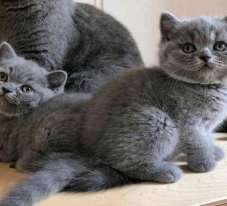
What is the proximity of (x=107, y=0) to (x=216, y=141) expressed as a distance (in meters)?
0.96

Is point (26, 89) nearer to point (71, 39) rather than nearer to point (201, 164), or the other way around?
point (71, 39)

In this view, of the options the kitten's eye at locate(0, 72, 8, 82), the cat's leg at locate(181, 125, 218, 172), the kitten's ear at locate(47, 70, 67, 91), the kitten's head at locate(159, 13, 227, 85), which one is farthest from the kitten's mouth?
the kitten's eye at locate(0, 72, 8, 82)

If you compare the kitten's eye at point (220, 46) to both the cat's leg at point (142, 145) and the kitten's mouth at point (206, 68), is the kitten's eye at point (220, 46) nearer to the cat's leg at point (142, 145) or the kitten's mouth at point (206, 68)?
the kitten's mouth at point (206, 68)

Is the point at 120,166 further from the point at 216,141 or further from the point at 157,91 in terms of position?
the point at 216,141

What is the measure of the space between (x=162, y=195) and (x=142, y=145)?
0.43ft

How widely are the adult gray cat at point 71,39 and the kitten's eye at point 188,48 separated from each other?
505 mm

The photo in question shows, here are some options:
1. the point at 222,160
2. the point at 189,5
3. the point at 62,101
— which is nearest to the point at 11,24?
the point at 62,101

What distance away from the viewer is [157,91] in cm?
110

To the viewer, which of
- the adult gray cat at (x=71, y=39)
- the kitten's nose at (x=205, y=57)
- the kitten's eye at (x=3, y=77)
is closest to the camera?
the kitten's nose at (x=205, y=57)

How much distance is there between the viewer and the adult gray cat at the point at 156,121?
104cm

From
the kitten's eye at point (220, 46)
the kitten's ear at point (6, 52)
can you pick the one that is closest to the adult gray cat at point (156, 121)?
the kitten's eye at point (220, 46)

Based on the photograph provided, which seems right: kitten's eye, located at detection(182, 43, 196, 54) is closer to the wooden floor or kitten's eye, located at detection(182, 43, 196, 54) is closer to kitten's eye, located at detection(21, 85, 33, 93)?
the wooden floor

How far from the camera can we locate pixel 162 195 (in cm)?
98

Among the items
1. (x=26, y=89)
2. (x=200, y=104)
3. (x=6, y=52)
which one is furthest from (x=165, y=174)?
(x=6, y=52)
